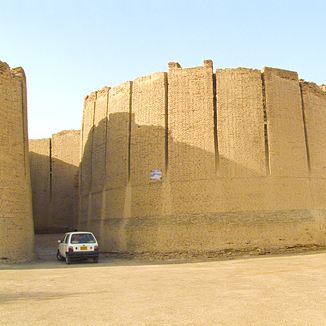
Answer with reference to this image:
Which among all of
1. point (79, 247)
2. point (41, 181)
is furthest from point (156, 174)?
point (41, 181)

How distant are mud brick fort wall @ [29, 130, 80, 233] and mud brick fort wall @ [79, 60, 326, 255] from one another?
280 inches

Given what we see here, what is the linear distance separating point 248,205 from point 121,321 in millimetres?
11255

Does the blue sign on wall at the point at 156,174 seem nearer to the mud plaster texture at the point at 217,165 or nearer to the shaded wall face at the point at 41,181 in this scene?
the mud plaster texture at the point at 217,165

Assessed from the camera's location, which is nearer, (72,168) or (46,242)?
(46,242)

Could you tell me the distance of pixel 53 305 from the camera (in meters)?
6.80

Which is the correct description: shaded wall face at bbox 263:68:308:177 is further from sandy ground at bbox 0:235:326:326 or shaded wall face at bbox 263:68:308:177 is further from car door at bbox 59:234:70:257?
car door at bbox 59:234:70:257

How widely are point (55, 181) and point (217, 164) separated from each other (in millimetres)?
13091

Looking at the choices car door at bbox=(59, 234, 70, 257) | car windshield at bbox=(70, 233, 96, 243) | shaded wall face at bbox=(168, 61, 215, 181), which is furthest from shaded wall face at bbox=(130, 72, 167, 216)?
car door at bbox=(59, 234, 70, 257)

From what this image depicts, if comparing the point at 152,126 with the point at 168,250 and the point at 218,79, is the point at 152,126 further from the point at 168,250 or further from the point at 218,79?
the point at 168,250

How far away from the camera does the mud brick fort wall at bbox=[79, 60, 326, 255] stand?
16.2 metres

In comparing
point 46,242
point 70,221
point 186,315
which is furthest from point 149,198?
point 186,315

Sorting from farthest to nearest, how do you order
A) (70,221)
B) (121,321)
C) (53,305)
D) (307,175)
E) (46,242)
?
(70,221), (46,242), (307,175), (53,305), (121,321)

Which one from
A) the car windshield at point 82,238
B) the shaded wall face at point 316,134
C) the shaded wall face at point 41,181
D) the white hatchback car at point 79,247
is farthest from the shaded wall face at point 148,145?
the shaded wall face at point 41,181

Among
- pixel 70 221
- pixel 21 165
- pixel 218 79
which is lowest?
pixel 70 221
